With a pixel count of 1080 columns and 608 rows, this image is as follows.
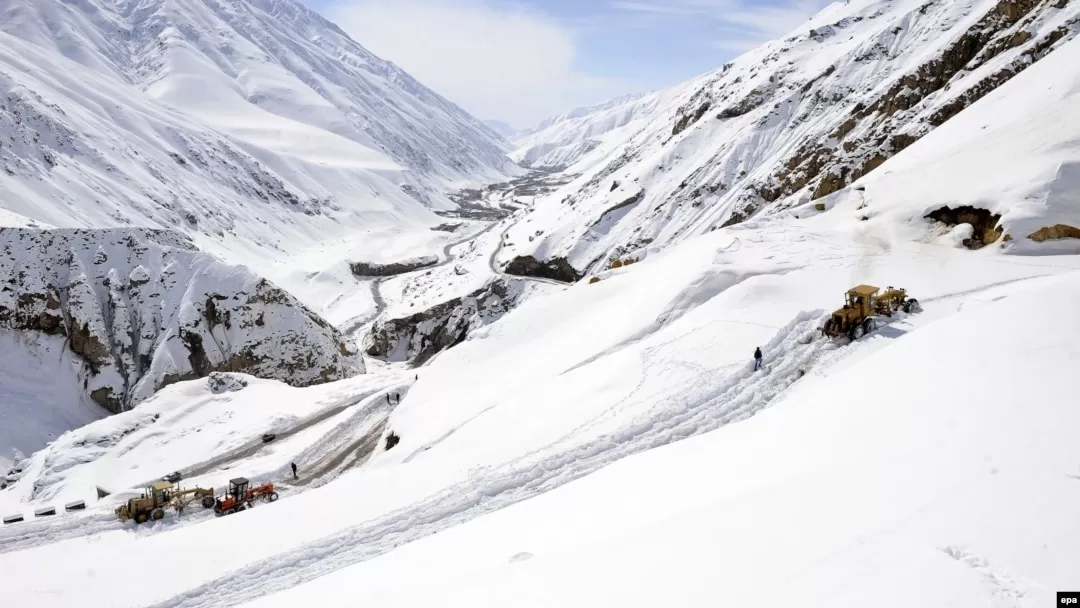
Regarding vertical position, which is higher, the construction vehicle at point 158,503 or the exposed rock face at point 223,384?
the exposed rock face at point 223,384

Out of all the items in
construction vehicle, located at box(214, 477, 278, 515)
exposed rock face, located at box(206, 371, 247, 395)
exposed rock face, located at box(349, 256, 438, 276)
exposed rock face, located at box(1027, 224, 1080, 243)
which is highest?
exposed rock face, located at box(349, 256, 438, 276)

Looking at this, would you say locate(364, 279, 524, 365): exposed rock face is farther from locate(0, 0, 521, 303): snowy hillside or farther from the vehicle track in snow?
locate(0, 0, 521, 303): snowy hillside

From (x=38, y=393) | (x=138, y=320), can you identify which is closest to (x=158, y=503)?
(x=38, y=393)

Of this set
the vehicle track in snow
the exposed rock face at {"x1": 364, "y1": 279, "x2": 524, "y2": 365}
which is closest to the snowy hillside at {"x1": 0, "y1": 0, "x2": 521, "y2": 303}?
the vehicle track in snow

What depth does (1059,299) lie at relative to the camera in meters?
13.1

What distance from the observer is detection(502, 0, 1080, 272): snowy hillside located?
42156 millimetres

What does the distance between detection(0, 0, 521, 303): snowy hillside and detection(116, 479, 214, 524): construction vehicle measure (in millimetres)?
38262

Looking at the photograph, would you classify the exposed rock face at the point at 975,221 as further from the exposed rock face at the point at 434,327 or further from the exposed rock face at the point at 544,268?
the exposed rock face at the point at 434,327

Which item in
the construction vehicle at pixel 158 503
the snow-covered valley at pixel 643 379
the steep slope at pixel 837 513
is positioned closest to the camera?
the steep slope at pixel 837 513

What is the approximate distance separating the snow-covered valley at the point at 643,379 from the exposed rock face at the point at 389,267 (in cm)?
615

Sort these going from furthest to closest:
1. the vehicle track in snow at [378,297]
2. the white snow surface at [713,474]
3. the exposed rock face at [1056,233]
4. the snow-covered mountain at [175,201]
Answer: the vehicle track in snow at [378,297], the snow-covered mountain at [175,201], the exposed rock face at [1056,233], the white snow surface at [713,474]

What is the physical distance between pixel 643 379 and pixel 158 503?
50.4 feet

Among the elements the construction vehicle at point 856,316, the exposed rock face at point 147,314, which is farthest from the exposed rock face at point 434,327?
the construction vehicle at point 856,316

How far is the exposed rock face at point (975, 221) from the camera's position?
23734mm
